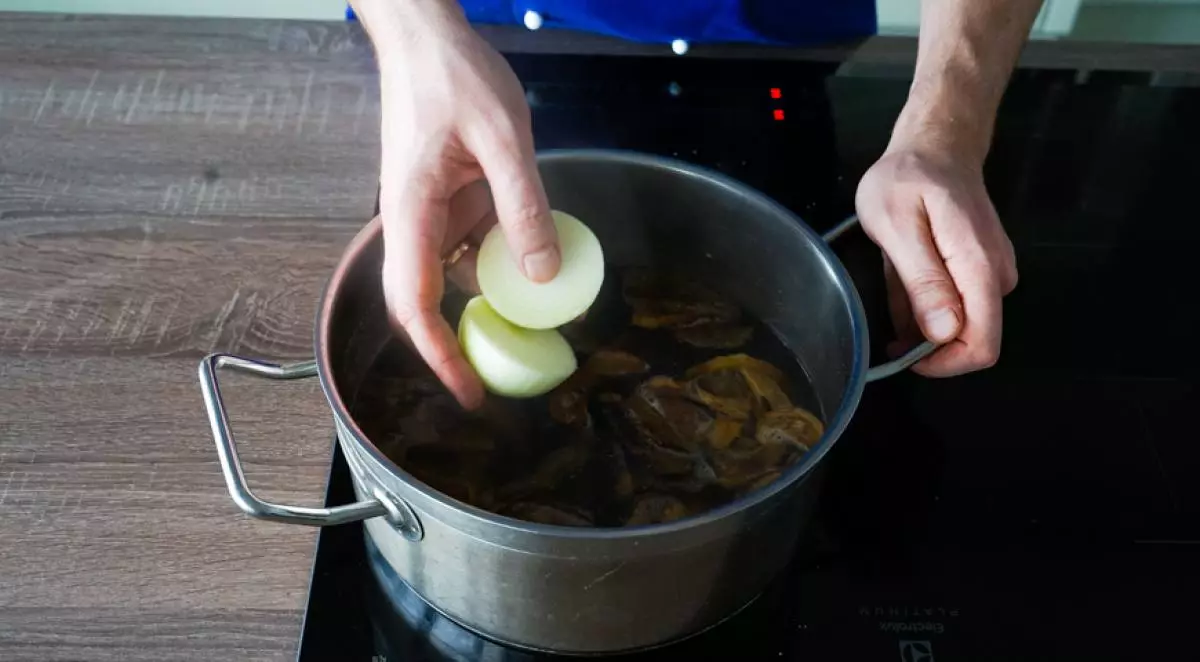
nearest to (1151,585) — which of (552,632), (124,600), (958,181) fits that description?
(958,181)

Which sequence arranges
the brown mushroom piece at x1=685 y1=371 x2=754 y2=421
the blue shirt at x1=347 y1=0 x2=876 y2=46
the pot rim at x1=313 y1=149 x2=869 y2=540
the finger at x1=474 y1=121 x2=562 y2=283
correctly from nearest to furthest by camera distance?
the pot rim at x1=313 y1=149 x2=869 y2=540 < the finger at x1=474 y1=121 x2=562 y2=283 < the brown mushroom piece at x1=685 y1=371 x2=754 y2=421 < the blue shirt at x1=347 y1=0 x2=876 y2=46

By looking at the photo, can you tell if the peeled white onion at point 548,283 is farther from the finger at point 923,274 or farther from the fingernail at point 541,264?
the finger at point 923,274

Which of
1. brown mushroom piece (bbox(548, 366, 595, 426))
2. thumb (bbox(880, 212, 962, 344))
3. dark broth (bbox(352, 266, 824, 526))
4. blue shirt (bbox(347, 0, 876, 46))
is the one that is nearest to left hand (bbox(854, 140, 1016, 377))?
thumb (bbox(880, 212, 962, 344))

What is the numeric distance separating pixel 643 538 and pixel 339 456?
29 centimetres

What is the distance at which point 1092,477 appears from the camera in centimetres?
73

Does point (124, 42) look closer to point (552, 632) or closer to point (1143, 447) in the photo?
point (552, 632)

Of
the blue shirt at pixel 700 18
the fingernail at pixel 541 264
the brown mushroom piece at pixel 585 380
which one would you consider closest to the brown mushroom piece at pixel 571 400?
the brown mushroom piece at pixel 585 380

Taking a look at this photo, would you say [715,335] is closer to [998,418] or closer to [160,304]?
[998,418]

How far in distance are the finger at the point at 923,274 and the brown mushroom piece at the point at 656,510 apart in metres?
0.20

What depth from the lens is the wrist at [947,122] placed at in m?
0.76

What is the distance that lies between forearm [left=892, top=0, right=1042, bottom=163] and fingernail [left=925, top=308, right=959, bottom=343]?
0.53ft

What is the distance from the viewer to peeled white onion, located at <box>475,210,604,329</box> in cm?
64

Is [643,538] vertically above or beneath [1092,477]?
above

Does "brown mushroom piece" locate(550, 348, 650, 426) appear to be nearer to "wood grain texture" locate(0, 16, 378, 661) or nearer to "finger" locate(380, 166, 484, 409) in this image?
"finger" locate(380, 166, 484, 409)
